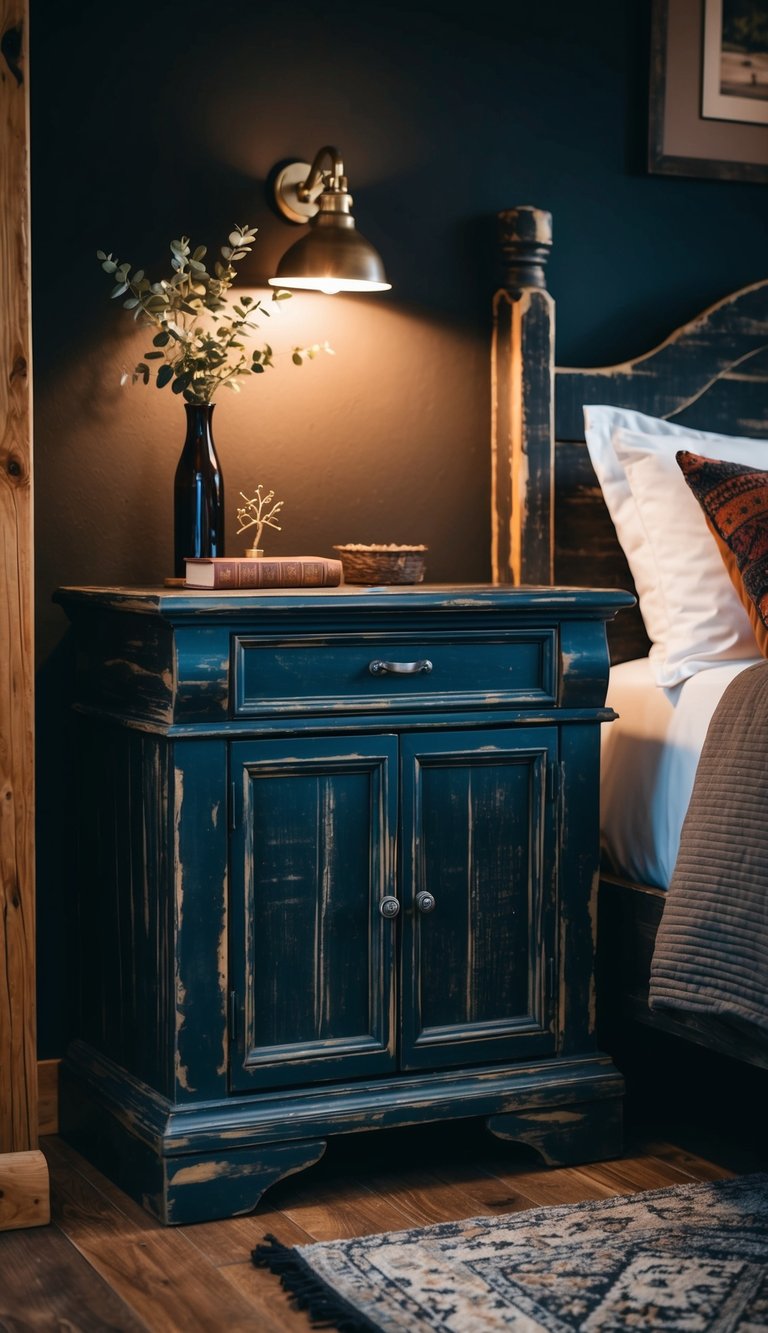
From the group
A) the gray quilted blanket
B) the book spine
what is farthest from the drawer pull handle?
the gray quilted blanket

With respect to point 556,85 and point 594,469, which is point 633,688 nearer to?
point 594,469

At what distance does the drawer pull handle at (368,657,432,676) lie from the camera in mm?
2352

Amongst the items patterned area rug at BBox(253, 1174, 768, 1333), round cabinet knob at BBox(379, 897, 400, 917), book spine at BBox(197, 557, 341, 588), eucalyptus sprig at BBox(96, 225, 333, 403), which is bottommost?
patterned area rug at BBox(253, 1174, 768, 1333)

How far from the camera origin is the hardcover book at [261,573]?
94.8 inches

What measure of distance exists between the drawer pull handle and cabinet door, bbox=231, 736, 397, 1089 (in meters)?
0.10

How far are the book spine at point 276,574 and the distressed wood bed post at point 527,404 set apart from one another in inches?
21.1

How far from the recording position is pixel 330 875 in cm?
235

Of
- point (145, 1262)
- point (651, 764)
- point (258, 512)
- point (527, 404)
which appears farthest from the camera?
point (527, 404)

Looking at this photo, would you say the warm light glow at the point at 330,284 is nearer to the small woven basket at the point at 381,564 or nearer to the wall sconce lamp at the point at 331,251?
the wall sconce lamp at the point at 331,251

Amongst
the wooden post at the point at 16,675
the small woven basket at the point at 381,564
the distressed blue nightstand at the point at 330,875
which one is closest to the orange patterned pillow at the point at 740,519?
the distressed blue nightstand at the point at 330,875

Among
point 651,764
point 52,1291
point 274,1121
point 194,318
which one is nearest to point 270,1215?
point 274,1121

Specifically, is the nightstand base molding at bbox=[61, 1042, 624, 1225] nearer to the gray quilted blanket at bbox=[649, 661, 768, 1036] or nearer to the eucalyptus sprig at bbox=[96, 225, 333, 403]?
Answer: the gray quilted blanket at bbox=[649, 661, 768, 1036]

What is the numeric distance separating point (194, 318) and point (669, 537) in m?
0.92

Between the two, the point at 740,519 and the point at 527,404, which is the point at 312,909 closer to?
the point at 740,519
